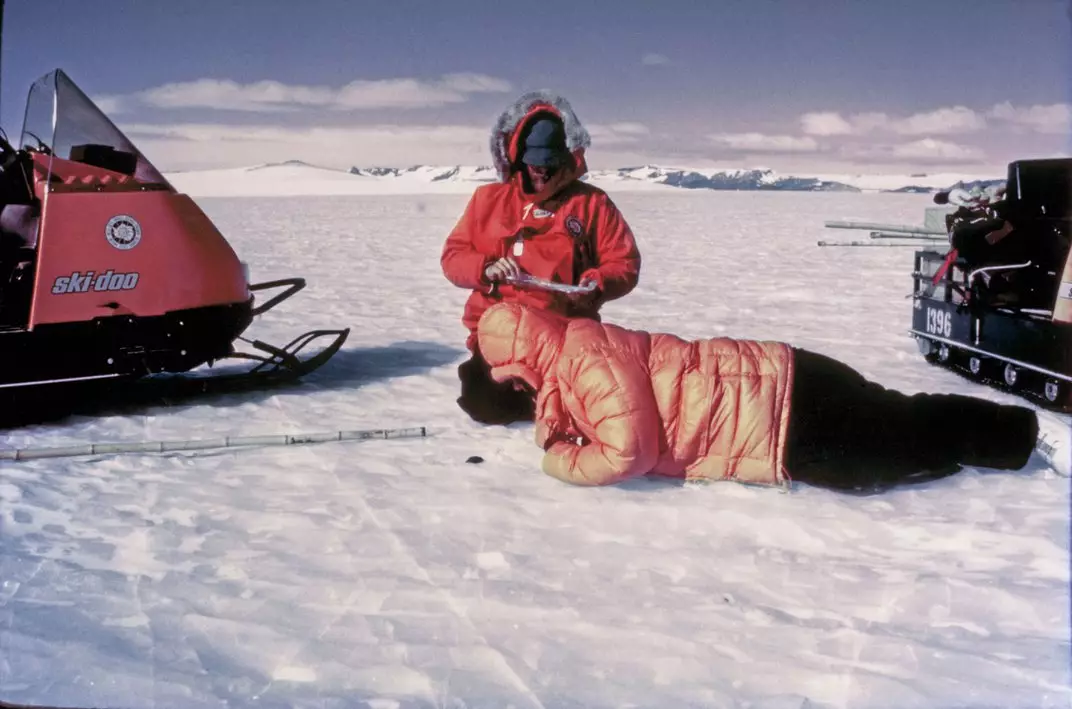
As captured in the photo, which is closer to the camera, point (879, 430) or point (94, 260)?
point (879, 430)

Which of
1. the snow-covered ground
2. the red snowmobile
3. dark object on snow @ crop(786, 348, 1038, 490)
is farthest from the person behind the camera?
the red snowmobile

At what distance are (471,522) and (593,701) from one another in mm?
822

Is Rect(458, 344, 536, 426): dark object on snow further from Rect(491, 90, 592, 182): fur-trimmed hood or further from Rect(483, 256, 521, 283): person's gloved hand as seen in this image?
Rect(491, 90, 592, 182): fur-trimmed hood

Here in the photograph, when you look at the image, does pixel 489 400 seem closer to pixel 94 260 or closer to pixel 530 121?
pixel 530 121

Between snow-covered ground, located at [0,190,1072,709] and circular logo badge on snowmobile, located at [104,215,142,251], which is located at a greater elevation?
circular logo badge on snowmobile, located at [104,215,142,251]

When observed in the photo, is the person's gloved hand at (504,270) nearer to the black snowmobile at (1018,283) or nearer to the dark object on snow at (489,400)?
the dark object on snow at (489,400)

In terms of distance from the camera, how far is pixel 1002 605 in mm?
1842

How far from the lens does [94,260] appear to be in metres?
3.00

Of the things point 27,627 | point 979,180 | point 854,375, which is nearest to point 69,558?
point 27,627

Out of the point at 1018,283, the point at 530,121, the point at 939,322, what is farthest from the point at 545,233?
the point at 939,322

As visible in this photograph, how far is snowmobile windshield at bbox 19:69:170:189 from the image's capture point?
3.02m

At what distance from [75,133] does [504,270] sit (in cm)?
151

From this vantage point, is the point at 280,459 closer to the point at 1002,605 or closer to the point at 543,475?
the point at 543,475

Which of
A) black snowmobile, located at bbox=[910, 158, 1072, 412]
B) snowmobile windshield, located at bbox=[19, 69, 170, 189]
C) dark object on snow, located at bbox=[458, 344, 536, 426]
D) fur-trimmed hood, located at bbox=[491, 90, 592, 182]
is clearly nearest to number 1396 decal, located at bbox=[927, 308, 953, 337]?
black snowmobile, located at bbox=[910, 158, 1072, 412]
